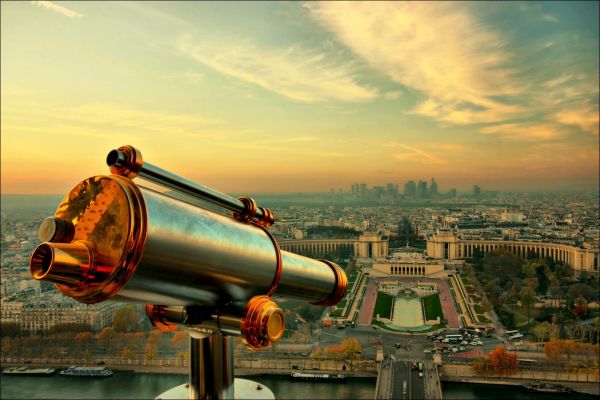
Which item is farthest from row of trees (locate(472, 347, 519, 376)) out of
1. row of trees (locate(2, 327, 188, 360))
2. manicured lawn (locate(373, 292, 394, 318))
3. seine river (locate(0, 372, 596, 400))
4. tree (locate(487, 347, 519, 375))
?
row of trees (locate(2, 327, 188, 360))

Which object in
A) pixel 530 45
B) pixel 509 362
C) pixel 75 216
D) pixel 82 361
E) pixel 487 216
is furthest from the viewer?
pixel 530 45

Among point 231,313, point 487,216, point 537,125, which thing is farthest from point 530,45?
point 231,313

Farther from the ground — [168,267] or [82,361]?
[168,267]

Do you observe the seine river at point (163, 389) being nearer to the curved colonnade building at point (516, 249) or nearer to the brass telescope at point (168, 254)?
the curved colonnade building at point (516, 249)

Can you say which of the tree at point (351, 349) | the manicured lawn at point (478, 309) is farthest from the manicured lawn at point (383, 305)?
the manicured lawn at point (478, 309)

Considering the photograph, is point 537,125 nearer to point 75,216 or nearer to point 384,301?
point 384,301

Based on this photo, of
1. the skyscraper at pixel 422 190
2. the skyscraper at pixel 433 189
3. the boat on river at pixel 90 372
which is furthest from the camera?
the skyscraper at pixel 422 190
